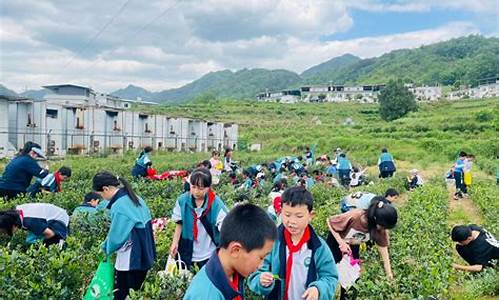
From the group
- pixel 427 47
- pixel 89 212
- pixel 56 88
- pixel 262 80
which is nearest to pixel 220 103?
pixel 56 88

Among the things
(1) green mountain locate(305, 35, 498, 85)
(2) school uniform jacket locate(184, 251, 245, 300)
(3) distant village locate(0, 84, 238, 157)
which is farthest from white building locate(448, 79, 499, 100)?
(2) school uniform jacket locate(184, 251, 245, 300)

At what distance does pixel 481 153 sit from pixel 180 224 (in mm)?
30589

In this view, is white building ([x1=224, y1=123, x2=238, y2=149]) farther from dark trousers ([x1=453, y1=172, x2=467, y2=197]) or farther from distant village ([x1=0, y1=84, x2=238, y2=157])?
dark trousers ([x1=453, y1=172, x2=467, y2=197])

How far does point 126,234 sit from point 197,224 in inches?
29.7

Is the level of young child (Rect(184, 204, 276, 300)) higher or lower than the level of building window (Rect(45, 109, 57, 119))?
lower

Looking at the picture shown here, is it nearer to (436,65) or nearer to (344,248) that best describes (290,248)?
(344,248)

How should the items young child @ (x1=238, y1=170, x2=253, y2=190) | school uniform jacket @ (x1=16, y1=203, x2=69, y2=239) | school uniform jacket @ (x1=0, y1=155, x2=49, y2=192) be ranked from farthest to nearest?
young child @ (x1=238, y1=170, x2=253, y2=190)
school uniform jacket @ (x1=0, y1=155, x2=49, y2=192)
school uniform jacket @ (x1=16, y1=203, x2=69, y2=239)

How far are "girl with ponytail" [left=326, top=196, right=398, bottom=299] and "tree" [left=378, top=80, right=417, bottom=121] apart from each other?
55.9 metres

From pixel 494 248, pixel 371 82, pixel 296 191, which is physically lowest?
pixel 494 248

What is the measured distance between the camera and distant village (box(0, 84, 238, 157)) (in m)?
24.2

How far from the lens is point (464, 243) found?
6.32 m

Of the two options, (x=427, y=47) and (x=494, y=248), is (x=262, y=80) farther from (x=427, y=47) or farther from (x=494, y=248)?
(x=494, y=248)

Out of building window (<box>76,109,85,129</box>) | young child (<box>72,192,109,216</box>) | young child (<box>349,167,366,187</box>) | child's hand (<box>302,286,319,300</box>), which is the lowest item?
young child (<box>349,167,366,187</box>)

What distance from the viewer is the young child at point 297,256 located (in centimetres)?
327
